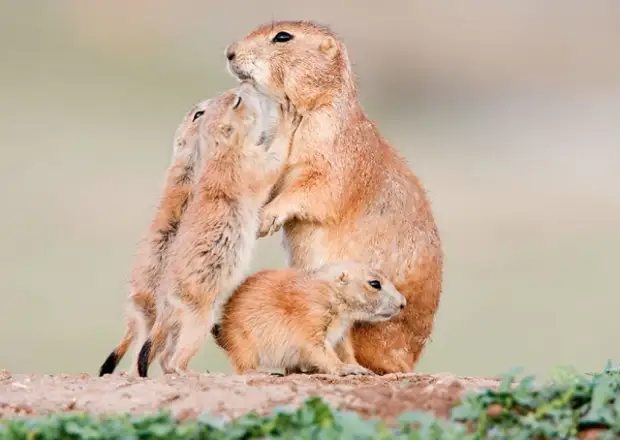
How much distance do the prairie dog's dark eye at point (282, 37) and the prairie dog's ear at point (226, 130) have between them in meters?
0.81

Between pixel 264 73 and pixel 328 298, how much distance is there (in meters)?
1.91

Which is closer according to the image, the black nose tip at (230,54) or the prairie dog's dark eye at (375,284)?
the prairie dog's dark eye at (375,284)

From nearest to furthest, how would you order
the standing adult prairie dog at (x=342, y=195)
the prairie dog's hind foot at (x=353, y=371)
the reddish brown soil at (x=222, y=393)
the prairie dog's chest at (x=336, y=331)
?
the reddish brown soil at (x=222, y=393), the prairie dog's hind foot at (x=353, y=371), the prairie dog's chest at (x=336, y=331), the standing adult prairie dog at (x=342, y=195)

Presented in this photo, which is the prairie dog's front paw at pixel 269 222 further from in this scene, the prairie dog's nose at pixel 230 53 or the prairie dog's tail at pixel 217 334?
the prairie dog's nose at pixel 230 53

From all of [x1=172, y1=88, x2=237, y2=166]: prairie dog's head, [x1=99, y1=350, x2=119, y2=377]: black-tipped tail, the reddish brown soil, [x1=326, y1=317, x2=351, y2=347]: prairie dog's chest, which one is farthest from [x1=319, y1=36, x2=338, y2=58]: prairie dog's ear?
[x1=99, y1=350, x2=119, y2=377]: black-tipped tail

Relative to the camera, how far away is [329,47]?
9.23m

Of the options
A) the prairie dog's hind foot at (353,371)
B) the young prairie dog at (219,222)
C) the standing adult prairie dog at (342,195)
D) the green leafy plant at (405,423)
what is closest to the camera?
the green leafy plant at (405,423)

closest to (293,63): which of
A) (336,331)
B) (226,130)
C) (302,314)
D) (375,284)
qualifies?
(226,130)

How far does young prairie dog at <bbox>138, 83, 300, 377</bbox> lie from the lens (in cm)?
815

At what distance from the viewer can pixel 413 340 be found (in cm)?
918

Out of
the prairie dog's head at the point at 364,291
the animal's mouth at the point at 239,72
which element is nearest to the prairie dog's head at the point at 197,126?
the animal's mouth at the point at 239,72

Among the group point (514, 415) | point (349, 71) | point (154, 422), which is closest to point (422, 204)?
point (349, 71)

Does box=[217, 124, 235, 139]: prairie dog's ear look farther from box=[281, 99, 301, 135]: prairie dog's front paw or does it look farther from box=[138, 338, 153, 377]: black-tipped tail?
box=[138, 338, 153, 377]: black-tipped tail

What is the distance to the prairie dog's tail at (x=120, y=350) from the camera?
8.55 meters
